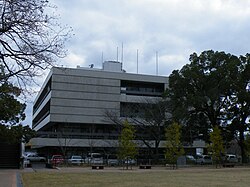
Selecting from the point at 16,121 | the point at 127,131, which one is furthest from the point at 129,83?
the point at 16,121

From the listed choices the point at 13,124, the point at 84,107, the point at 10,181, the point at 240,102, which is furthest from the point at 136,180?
the point at 84,107

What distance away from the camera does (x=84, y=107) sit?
76500 mm

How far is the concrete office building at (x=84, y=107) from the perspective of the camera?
75.1m

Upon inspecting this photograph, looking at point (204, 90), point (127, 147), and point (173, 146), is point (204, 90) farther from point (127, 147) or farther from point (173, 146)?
point (127, 147)

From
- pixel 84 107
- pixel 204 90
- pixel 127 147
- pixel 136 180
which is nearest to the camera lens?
pixel 136 180

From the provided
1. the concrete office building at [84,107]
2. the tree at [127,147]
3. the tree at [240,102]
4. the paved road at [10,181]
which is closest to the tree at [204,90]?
the tree at [240,102]

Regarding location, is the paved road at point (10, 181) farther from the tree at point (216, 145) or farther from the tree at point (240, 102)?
the tree at point (240, 102)

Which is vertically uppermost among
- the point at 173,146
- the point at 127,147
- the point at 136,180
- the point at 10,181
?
the point at 173,146

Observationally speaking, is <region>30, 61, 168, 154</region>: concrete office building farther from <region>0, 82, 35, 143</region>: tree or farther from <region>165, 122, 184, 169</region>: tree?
<region>0, 82, 35, 143</region>: tree

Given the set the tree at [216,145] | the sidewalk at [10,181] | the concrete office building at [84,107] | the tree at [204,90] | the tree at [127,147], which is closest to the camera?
the sidewalk at [10,181]

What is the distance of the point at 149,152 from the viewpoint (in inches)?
2697

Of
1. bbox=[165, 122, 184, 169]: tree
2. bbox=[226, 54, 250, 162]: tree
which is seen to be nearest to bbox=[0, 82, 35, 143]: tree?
bbox=[165, 122, 184, 169]: tree

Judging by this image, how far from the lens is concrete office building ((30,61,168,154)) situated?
75062mm

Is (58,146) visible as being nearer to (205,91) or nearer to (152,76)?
(152,76)
